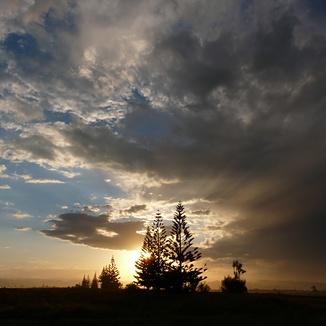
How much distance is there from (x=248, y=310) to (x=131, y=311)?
975 centimetres

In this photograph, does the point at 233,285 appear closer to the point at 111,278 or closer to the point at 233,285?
the point at 233,285

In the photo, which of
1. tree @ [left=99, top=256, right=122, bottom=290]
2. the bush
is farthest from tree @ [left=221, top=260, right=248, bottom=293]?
tree @ [left=99, top=256, right=122, bottom=290]

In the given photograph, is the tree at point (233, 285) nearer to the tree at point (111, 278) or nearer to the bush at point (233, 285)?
the bush at point (233, 285)

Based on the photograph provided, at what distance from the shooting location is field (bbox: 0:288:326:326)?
71.5 ft

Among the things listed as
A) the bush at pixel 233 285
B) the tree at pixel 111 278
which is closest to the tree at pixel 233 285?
the bush at pixel 233 285

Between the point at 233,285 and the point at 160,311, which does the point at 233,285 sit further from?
the point at 160,311

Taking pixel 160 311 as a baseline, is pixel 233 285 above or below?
above

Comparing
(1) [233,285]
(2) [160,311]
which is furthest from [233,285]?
(2) [160,311]

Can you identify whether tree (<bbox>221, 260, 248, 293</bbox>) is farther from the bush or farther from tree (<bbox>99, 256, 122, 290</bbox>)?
tree (<bbox>99, 256, 122, 290</bbox>)

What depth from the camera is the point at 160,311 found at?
1114 inches

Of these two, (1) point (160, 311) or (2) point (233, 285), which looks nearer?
(1) point (160, 311)

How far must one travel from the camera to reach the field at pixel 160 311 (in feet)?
71.5

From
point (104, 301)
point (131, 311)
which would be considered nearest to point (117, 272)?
point (104, 301)

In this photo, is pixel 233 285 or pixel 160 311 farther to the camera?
pixel 233 285
